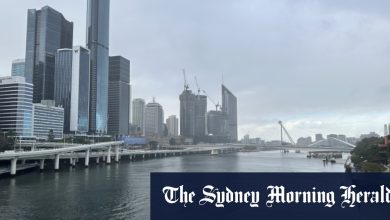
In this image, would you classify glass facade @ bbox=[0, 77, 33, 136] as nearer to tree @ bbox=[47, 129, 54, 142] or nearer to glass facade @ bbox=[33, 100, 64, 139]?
tree @ bbox=[47, 129, 54, 142]

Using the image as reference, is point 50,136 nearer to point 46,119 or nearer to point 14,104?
point 46,119

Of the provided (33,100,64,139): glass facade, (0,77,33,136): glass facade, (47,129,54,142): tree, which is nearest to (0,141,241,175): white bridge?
(47,129,54,142): tree

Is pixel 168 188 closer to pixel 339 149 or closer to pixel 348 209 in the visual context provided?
pixel 348 209

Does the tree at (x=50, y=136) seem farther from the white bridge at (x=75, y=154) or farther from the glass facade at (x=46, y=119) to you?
the white bridge at (x=75, y=154)

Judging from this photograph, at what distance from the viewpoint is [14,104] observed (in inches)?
5881

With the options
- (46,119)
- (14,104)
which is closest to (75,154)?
(14,104)

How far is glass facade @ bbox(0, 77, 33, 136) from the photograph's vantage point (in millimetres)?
148000

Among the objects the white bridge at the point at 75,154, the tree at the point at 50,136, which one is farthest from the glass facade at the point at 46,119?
the white bridge at the point at 75,154

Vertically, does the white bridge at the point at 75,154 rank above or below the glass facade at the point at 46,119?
below

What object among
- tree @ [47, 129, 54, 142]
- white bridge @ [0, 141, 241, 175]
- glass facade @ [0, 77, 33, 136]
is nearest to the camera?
white bridge @ [0, 141, 241, 175]

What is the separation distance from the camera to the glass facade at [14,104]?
486ft

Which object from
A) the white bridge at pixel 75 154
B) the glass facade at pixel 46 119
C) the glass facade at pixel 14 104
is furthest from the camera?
the glass facade at pixel 46 119

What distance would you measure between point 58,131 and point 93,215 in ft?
526

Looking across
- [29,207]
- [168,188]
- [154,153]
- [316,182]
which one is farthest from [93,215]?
[154,153]
